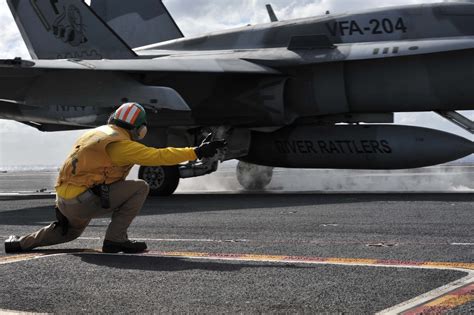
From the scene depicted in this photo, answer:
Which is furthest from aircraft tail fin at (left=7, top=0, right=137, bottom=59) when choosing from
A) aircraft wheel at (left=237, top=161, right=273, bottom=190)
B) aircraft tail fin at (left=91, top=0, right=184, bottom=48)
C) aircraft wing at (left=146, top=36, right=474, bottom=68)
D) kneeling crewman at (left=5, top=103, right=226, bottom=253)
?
kneeling crewman at (left=5, top=103, right=226, bottom=253)

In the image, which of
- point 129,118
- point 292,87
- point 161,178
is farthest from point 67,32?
point 129,118

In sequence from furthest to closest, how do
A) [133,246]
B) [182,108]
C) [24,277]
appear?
1. [182,108]
2. [133,246]
3. [24,277]

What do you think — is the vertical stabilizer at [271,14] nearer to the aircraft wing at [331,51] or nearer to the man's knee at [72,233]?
the aircraft wing at [331,51]

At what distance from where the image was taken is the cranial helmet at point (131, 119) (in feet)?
22.0

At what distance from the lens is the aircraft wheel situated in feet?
65.2

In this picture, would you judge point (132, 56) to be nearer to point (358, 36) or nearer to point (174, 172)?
point (174, 172)

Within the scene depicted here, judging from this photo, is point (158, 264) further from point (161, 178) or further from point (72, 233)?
point (161, 178)

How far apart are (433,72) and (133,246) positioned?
984 cm

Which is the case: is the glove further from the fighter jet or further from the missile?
the missile

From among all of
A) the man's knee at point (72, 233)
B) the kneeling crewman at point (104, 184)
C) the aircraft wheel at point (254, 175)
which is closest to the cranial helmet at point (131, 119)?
the kneeling crewman at point (104, 184)

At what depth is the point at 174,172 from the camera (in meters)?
16.4

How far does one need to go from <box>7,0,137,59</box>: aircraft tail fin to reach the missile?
171 inches

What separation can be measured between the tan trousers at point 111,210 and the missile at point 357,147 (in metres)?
8.97

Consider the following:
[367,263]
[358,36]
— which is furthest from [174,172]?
[367,263]
